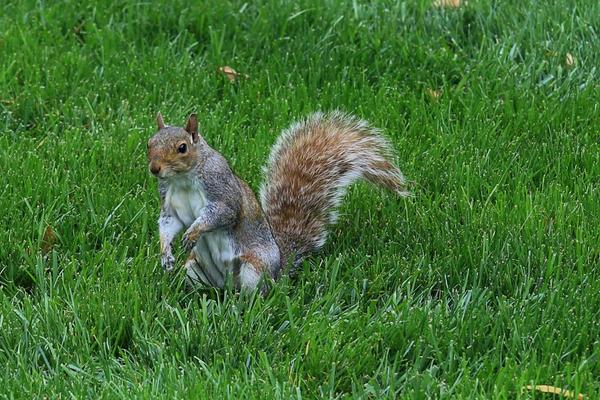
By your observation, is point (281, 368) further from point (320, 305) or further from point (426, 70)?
point (426, 70)

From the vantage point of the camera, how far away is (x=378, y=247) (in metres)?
3.46

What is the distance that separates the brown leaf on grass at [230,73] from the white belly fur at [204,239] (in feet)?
4.67

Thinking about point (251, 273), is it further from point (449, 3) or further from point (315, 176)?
point (449, 3)

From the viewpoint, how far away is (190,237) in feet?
10.2

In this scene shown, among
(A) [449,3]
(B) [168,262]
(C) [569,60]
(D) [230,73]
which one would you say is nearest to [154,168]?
(B) [168,262]

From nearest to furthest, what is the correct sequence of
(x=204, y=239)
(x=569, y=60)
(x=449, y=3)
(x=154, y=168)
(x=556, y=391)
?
1. (x=556, y=391)
2. (x=154, y=168)
3. (x=204, y=239)
4. (x=569, y=60)
5. (x=449, y=3)

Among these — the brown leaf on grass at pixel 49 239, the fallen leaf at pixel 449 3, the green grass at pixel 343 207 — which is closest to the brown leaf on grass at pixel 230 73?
the green grass at pixel 343 207

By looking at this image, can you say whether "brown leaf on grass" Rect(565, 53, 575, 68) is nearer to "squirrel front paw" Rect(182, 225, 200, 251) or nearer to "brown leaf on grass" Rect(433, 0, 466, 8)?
"brown leaf on grass" Rect(433, 0, 466, 8)

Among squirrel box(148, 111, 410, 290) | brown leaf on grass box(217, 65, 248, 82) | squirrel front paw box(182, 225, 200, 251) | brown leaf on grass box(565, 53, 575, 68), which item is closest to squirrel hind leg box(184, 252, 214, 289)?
squirrel box(148, 111, 410, 290)

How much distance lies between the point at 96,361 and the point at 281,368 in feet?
1.44

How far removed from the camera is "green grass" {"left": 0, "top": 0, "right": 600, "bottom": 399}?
112 inches

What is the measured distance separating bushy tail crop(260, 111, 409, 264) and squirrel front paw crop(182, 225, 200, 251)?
37 cm

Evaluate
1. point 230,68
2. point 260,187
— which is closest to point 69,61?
point 230,68

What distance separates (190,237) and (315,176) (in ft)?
1.70
